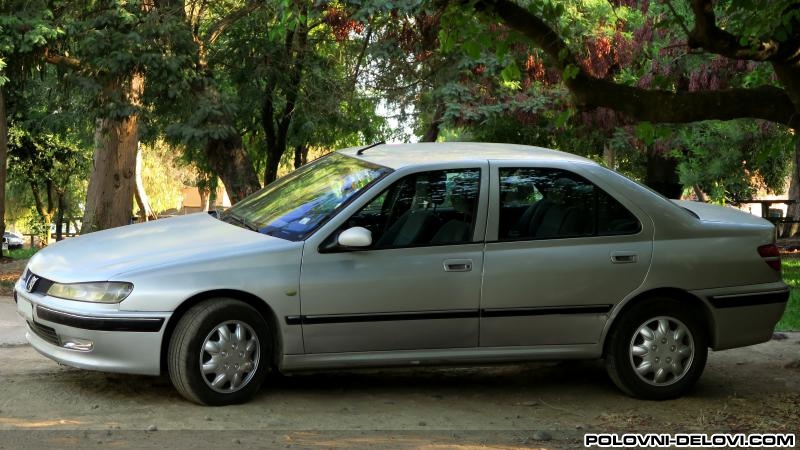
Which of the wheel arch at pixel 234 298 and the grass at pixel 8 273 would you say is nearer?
the wheel arch at pixel 234 298

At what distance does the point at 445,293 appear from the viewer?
21.6ft

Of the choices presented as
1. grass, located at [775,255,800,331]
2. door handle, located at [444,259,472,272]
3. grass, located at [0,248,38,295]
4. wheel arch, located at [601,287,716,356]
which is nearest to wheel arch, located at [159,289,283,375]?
door handle, located at [444,259,472,272]

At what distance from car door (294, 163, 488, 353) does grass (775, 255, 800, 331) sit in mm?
4779

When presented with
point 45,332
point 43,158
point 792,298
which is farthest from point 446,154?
point 43,158

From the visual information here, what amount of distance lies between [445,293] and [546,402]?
1070mm

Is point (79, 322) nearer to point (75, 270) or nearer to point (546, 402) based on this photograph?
point (75, 270)

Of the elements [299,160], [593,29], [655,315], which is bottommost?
[655,315]

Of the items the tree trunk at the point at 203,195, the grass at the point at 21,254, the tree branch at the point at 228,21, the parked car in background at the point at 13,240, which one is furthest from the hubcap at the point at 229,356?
the parked car in background at the point at 13,240

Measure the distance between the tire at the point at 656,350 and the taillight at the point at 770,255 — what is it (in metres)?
0.70

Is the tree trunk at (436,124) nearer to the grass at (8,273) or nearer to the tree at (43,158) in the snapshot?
the grass at (8,273)

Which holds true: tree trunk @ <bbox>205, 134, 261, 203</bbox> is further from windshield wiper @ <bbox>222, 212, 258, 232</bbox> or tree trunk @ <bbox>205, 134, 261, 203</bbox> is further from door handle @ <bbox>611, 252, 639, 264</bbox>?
door handle @ <bbox>611, 252, 639, 264</bbox>

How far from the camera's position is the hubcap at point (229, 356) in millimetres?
6199

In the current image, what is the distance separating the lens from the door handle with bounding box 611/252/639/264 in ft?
22.5

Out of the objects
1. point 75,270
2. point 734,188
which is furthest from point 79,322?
point 734,188
